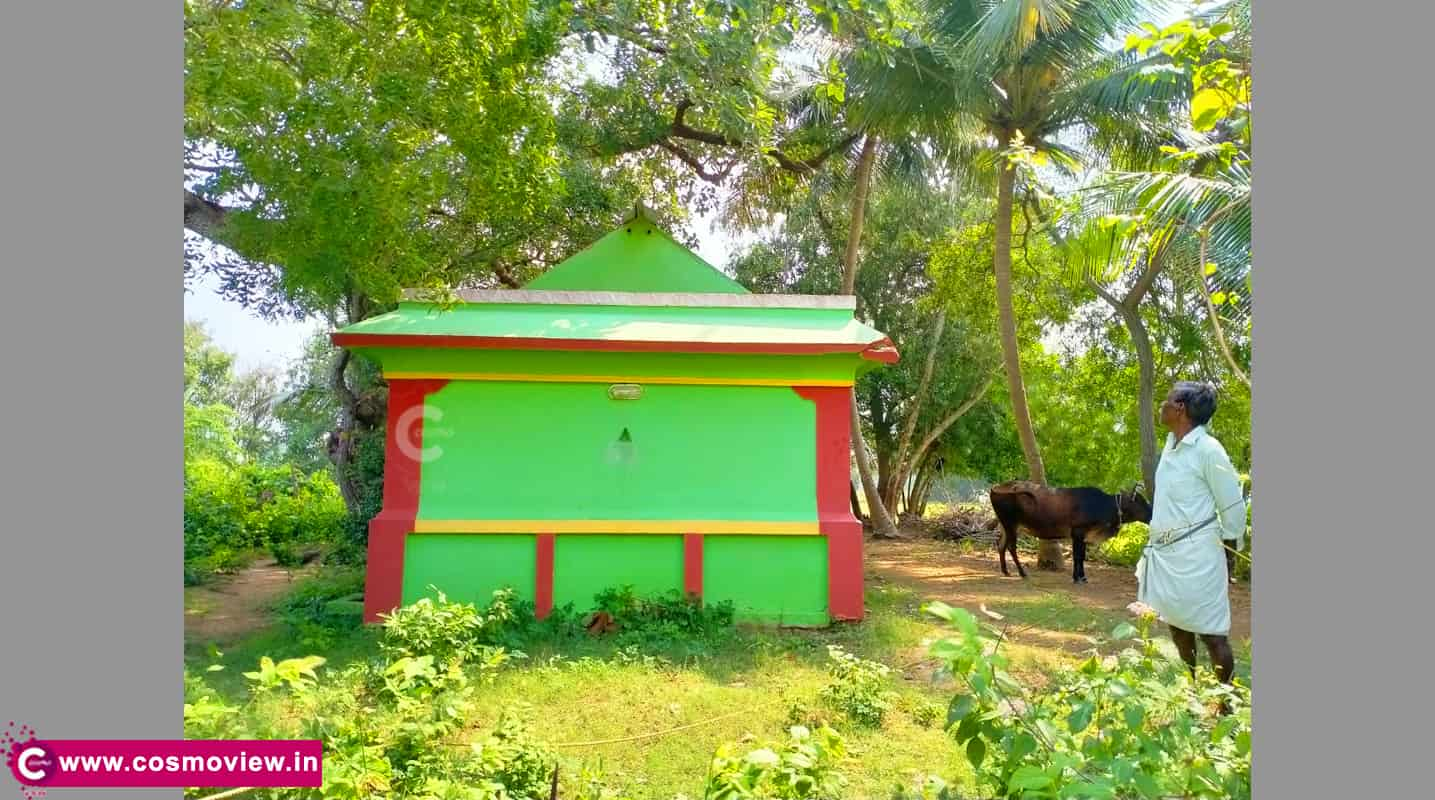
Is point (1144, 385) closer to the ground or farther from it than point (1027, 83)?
closer to the ground

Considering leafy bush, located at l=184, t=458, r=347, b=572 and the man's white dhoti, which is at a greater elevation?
the man's white dhoti

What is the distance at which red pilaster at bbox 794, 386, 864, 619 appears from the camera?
7.34m

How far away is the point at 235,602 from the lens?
8.73 m

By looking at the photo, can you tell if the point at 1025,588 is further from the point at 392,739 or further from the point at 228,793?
the point at 228,793

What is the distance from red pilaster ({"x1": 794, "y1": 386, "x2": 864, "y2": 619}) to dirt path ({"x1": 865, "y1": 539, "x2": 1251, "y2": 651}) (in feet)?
3.71

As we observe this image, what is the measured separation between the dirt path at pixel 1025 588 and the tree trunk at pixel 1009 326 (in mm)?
381

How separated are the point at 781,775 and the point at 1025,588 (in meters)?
7.86

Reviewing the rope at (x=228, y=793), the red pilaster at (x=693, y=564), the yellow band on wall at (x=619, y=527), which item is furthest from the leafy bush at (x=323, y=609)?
the rope at (x=228, y=793)

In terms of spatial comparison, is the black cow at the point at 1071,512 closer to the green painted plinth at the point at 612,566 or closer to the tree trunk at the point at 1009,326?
the tree trunk at the point at 1009,326

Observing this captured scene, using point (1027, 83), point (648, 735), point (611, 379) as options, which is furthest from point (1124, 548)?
point (648, 735)

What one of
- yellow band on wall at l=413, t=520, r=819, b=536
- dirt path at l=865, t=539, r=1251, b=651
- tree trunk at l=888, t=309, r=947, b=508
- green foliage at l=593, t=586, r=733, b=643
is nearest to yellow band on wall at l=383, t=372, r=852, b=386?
yellow band on wall at l=413, t=520, r=819, b=536
